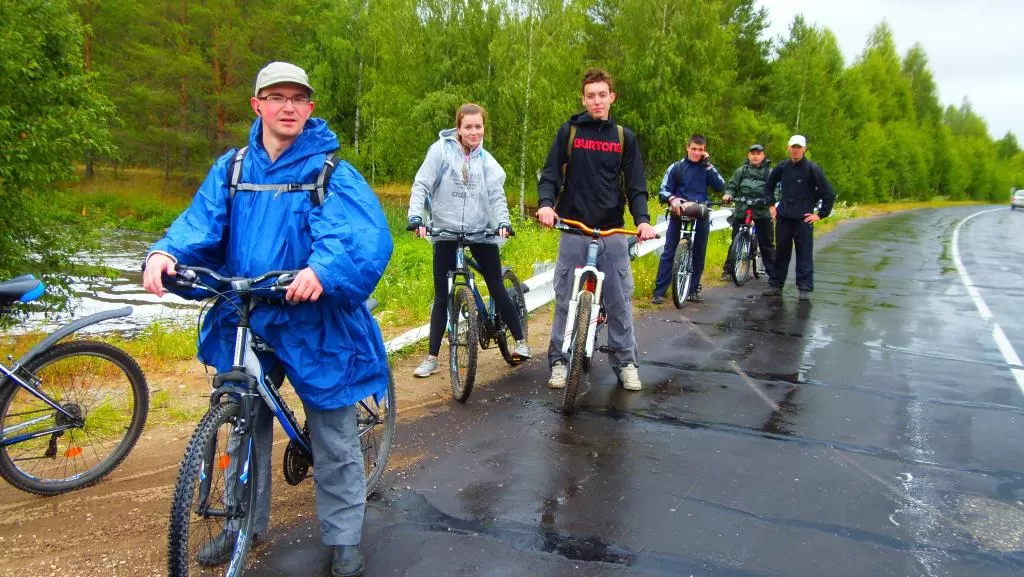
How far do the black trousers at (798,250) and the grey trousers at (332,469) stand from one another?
8.67m

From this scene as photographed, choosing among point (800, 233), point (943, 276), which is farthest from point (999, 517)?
point (943, 276)

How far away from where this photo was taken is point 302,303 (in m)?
2.89

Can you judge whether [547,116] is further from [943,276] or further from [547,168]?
[547,168]

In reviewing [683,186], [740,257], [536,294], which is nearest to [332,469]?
[536,294]

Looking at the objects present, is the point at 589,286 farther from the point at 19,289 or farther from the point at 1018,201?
the point at 1018,201

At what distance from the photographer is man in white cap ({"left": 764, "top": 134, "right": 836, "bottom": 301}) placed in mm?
10367

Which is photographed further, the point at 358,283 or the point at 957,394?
the point at 957,394

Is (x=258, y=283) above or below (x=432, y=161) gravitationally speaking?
below

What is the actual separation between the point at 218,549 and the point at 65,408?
1556 mm

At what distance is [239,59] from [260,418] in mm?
40742

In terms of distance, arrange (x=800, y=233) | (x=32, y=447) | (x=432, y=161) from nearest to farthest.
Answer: (x=32, y=447) < (x=432, y=161) < (x=800, y=233)

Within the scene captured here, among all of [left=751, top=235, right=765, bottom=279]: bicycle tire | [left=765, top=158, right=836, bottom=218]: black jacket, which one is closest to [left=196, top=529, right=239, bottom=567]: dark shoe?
[left=765, top=158, right=836, bottom=218]: black jacket

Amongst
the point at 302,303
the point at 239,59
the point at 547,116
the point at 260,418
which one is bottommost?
the point at 260,418

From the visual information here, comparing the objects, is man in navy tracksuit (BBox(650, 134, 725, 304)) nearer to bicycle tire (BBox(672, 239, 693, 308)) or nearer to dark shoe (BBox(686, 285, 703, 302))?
bicycle tire (BBox(672, 239, 693, 308))
